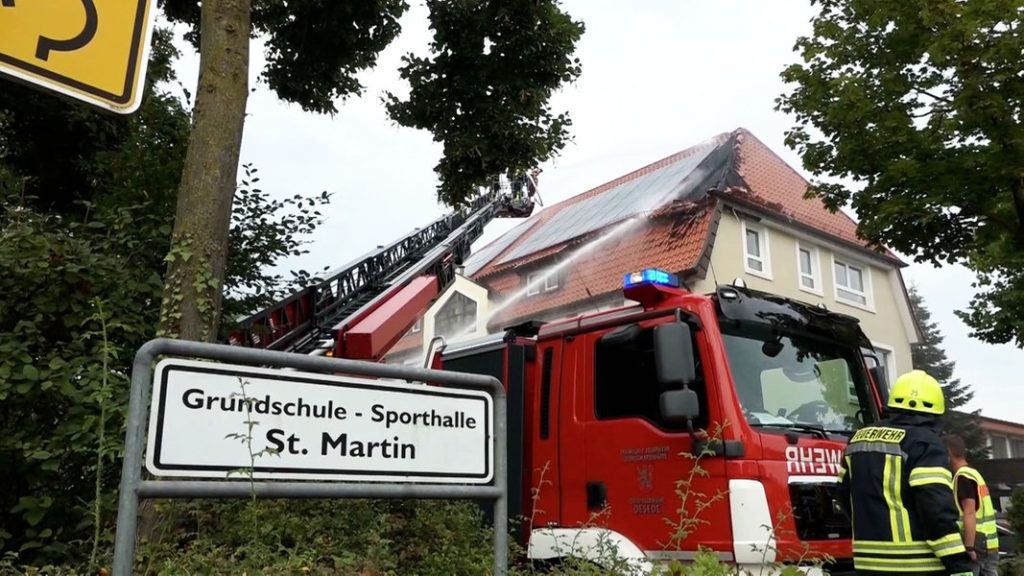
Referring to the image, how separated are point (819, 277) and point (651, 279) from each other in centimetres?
1772

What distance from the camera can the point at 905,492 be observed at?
Answer: 3613 mm

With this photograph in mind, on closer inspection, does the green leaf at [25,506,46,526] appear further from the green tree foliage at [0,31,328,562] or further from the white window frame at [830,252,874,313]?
the white window frame at [830,252,874,313]

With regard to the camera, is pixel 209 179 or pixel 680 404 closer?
pixel 680 404

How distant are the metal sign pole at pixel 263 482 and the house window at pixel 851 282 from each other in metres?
20.7

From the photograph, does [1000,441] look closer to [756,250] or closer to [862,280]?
[862,280]

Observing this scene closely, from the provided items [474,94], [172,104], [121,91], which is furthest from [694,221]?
[121,91]

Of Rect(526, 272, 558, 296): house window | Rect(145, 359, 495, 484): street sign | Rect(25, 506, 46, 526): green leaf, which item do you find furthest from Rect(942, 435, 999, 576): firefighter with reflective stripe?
Rect(526, 272, 558, 296): house window

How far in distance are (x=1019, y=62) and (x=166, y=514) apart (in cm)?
968

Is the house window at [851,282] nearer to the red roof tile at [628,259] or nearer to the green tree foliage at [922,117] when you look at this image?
the red roof tile at [628,259]

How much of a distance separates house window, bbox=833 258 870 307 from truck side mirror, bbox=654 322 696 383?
1911cm

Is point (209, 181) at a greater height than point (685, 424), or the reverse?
point (209, 181)

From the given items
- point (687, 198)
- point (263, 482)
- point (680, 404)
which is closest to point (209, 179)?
point (263, 482)

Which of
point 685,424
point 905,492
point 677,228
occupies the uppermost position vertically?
point 677,228

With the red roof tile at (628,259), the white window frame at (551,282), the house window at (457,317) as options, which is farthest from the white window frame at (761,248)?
the house window at (457,317)
